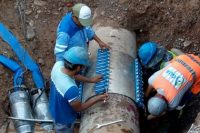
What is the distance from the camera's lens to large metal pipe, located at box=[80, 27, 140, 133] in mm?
6449

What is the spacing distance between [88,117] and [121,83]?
0.72m

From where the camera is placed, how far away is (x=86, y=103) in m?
6.47

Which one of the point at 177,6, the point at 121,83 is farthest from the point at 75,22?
the point at 177,6

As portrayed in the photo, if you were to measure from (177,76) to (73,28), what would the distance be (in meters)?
1.63

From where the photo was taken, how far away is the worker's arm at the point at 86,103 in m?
6.23

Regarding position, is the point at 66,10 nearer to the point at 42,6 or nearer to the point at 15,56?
the point at 42,6

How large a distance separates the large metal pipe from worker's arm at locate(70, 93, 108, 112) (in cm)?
11

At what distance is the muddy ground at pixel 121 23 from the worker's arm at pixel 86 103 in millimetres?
1434

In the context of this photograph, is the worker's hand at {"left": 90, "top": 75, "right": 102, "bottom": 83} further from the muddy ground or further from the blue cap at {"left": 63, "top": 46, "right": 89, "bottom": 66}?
the muddy ground

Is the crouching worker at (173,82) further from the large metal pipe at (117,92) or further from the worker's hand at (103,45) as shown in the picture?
the worker's hand at (103,45)

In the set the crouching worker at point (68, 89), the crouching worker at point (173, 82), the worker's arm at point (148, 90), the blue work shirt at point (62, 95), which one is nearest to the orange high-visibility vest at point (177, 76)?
the crouching worker at point (173, 82)

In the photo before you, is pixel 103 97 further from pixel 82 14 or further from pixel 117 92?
pixel 82 14

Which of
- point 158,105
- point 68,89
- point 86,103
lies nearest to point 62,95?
point 68,89

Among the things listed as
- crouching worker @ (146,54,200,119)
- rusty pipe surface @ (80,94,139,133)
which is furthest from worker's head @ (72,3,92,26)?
crouching worker @ (146,54,200,119)
